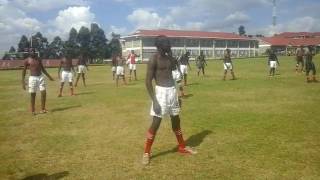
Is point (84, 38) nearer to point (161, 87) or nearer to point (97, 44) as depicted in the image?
point (97, 44)

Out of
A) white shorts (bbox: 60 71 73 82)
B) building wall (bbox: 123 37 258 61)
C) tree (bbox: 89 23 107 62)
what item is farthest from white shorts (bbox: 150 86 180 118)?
building wall (bbox: 123 37 258 61)

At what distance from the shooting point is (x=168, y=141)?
10055 millimetres

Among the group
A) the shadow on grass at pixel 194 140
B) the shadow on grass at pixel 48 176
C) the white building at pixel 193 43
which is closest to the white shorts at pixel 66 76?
the shadow on grass at pixel 194 140

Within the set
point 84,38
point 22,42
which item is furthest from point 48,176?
point 22,42

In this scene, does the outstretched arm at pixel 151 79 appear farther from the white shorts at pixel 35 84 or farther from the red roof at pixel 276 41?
the red roof at pixel 276 41

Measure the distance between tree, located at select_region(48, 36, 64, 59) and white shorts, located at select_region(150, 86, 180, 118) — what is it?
8902 centimetres

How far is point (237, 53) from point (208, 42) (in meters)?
11.0

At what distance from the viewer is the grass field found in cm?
771

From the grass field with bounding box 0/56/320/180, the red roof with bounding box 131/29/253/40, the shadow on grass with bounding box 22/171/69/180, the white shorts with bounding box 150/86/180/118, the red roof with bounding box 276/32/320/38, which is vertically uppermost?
the red roof with bounding box 276/32/320/38

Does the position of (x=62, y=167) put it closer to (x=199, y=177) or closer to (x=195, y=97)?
(x=199, y=177)

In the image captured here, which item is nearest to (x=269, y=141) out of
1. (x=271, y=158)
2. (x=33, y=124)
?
(x=271, y=158)

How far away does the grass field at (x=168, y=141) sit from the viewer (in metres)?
7.71

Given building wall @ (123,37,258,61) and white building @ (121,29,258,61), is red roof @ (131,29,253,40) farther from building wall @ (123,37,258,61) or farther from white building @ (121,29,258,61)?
building wall @ (123,37,258,61)

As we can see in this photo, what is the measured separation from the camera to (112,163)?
27.1ft
